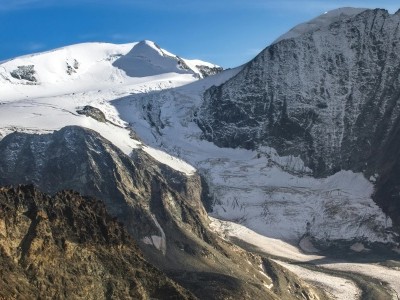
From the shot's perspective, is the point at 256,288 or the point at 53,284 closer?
the point at 53,284

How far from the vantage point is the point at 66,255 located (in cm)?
8381

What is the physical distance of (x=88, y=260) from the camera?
85.7 metres

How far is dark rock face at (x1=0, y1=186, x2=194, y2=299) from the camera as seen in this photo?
7875cm

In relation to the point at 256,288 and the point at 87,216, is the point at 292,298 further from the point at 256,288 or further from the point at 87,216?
the point at 87,216

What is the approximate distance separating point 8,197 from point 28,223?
13.3 ft

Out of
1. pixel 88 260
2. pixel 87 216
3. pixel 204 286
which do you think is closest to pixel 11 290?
pixel 88 260

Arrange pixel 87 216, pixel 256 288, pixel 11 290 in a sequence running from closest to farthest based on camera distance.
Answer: pixel 11 290 < pixel 87 216 < pixel 256 288

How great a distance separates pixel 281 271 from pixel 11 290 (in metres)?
120

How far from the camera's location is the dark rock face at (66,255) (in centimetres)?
7875

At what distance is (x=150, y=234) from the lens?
623 feet

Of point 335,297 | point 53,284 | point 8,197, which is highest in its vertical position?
point 8,197

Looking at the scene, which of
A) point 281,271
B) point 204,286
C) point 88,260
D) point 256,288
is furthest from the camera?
point 281,271

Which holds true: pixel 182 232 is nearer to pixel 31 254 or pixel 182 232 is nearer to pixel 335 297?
pixel 335 297

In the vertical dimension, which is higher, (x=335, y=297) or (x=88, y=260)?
(x=88, y=260)
